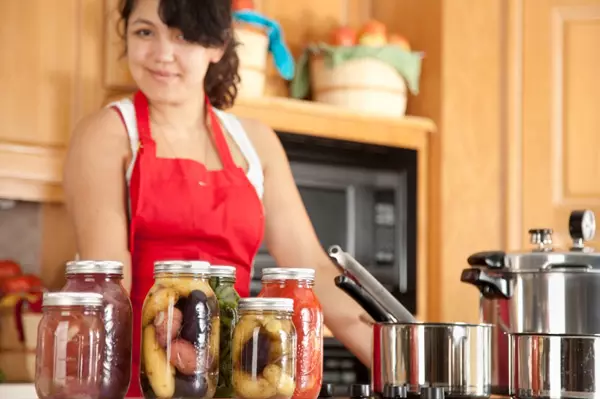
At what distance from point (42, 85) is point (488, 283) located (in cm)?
132

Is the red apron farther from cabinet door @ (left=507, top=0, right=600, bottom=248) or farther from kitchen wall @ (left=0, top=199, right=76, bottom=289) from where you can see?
cabinet door @ (left=507, top=0, right=600, bottom=248)

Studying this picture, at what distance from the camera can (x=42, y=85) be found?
249 cm

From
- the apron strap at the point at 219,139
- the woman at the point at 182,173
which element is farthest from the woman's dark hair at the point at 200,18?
the apron strap at the point at 219,139

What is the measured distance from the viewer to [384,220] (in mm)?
2855

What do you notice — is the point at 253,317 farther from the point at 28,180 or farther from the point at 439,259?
the point at 439,259

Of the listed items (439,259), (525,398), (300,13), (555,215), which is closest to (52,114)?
(300,13)

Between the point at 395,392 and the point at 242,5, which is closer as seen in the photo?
the point at 395,392

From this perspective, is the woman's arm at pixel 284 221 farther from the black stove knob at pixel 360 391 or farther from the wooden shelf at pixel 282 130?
the wooden shelf at pixel 282 130

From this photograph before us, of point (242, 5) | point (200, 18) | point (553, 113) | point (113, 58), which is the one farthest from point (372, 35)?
point (200, 18)

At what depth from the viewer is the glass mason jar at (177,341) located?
40.4 inches

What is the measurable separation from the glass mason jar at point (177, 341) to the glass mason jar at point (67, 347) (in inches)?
2.2

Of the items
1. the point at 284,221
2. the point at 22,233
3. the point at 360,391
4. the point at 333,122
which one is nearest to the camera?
the point at 360,391

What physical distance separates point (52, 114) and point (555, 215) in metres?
1.30

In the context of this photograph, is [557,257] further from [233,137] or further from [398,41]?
[398,41]
